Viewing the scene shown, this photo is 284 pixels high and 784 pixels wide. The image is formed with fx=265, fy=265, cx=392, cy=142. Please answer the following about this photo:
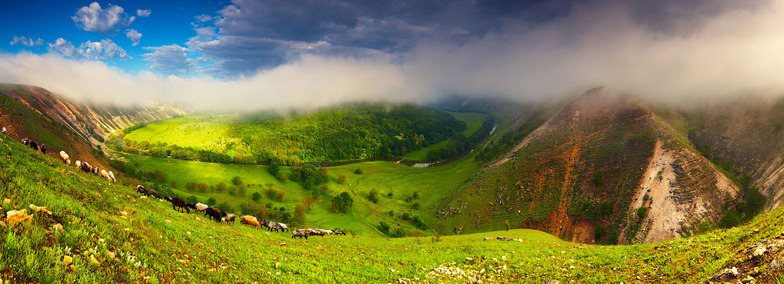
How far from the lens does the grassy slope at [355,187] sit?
3354 inches

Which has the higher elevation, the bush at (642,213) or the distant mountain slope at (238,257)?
the distant mountain slope at (238,257)

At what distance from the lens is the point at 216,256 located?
12.9 m

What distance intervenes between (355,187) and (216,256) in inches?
4464

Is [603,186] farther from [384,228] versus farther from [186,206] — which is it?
[186,206]

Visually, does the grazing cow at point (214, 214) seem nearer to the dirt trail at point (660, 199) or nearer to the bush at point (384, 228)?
the bush at point (384, 228)

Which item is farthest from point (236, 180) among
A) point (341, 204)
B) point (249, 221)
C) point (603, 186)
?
point (603, 186)

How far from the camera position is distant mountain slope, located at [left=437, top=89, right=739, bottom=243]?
58062mm

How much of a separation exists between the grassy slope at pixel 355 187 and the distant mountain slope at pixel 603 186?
60.9ft

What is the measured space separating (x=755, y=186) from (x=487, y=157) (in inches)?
3056

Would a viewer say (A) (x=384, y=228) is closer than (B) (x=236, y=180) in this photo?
Yes

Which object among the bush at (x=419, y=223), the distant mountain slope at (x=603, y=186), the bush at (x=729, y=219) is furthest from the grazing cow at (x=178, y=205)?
the bush at (x=729, y=219)

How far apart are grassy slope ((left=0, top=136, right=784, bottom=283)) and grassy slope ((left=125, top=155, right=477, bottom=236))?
6028 centimetres

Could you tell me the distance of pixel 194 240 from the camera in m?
13.9

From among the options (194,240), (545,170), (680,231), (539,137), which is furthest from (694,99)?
(194,240)
